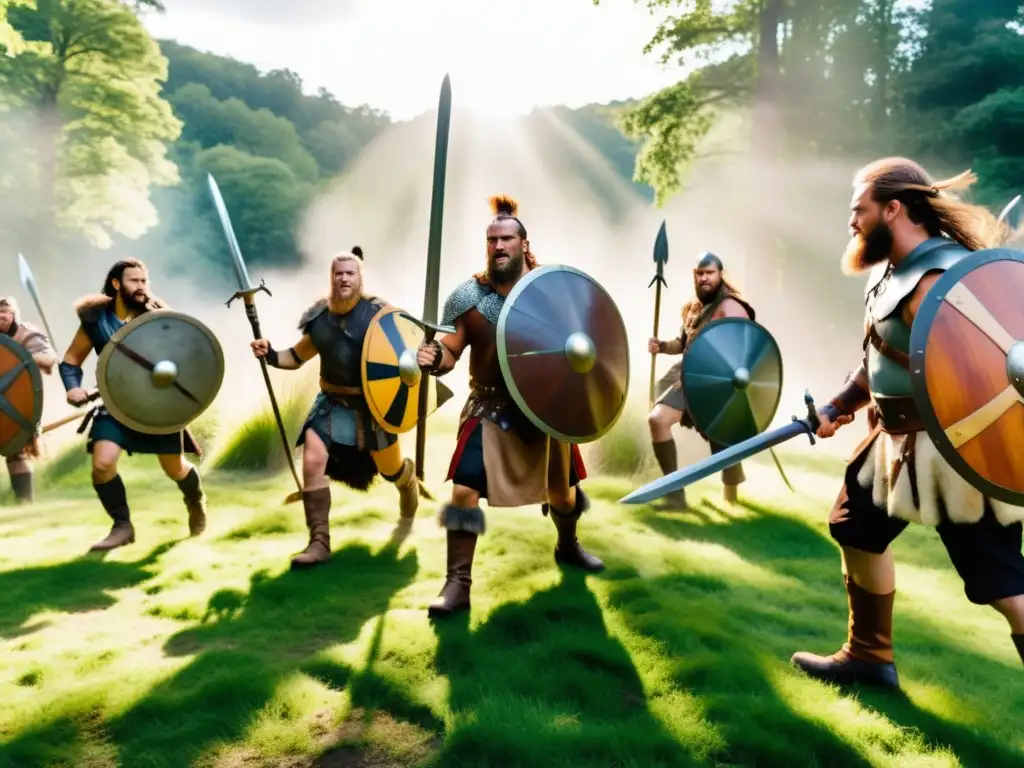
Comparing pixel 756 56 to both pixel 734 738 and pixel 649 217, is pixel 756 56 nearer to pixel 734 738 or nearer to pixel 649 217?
pixel 734 738

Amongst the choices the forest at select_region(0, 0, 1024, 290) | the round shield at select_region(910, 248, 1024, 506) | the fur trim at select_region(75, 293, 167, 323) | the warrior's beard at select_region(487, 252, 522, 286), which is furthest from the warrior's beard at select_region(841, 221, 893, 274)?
the forest at select_region(0, 0, 1024, 290)

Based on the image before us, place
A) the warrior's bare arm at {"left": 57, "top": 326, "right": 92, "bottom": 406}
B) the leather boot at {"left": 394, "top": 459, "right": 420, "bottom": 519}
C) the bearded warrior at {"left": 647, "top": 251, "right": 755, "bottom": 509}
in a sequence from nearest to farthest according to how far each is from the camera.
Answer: the warrior's bare arm at {"left": 57, "top": 326, "right": 92, "bottom": 406}
the leather boot at {"left": 394, "top": 459, "right": 420, "bottom": 519}
the bearded warrior at {"left": 647, "top": 251, "right": 755, "bottom": 509}

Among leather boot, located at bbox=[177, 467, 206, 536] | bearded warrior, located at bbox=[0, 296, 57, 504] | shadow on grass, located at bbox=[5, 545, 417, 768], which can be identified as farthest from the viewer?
bearded warrior, located at bbox=[0, 296, 57, 504]

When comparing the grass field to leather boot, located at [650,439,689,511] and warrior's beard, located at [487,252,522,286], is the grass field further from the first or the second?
warrior's beard, located at [487,252,522,286]

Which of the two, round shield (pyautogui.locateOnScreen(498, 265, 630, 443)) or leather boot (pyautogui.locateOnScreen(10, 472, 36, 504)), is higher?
round shield (pyautogui.locateOnScreen(498, 265, 630, 443))

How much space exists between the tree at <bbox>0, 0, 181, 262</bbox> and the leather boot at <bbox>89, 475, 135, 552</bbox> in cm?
1215

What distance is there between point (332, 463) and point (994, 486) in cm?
345

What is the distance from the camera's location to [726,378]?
14.9 ft

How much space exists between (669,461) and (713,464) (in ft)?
10.5

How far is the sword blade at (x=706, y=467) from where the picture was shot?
2102 millimetres

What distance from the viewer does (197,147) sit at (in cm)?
2712

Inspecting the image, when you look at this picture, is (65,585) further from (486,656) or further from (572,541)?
(572,541)

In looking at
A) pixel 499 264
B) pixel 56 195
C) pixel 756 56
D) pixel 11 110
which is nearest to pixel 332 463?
pixel 499 264

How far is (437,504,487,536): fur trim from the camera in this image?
328 centimetres
